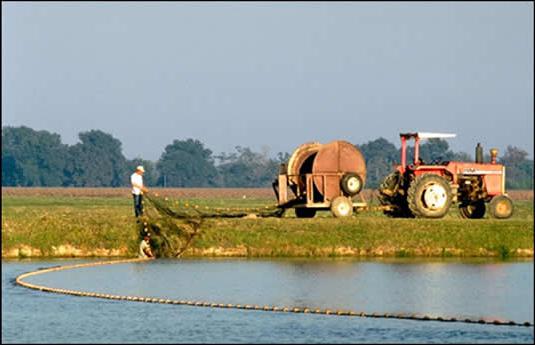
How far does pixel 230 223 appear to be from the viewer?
145 feet

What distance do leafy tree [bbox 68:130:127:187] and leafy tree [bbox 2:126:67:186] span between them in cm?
155

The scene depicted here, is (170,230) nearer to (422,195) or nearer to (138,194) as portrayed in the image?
(138,194)

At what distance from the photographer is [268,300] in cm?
3300

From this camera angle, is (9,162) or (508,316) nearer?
(508,316)

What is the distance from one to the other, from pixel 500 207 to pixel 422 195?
3045mm

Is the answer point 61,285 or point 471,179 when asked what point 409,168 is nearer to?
point 471,179

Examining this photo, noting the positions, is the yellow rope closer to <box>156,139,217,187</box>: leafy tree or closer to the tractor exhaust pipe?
the tractor exhaust pipe

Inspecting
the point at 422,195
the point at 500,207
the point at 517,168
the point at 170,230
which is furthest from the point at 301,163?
the point at 517,168

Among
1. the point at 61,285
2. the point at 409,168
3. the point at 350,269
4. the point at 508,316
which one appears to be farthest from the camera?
the point at 409,168

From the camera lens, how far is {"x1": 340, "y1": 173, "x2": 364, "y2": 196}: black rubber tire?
4888cm

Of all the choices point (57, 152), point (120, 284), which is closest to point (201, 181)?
point (57, 152)

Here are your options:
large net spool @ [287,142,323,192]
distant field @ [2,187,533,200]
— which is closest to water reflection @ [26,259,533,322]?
large net spool @ [287,142,323,192]

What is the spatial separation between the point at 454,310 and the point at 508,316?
1819 millimetres

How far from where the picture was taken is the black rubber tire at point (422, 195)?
47781 millimetres
